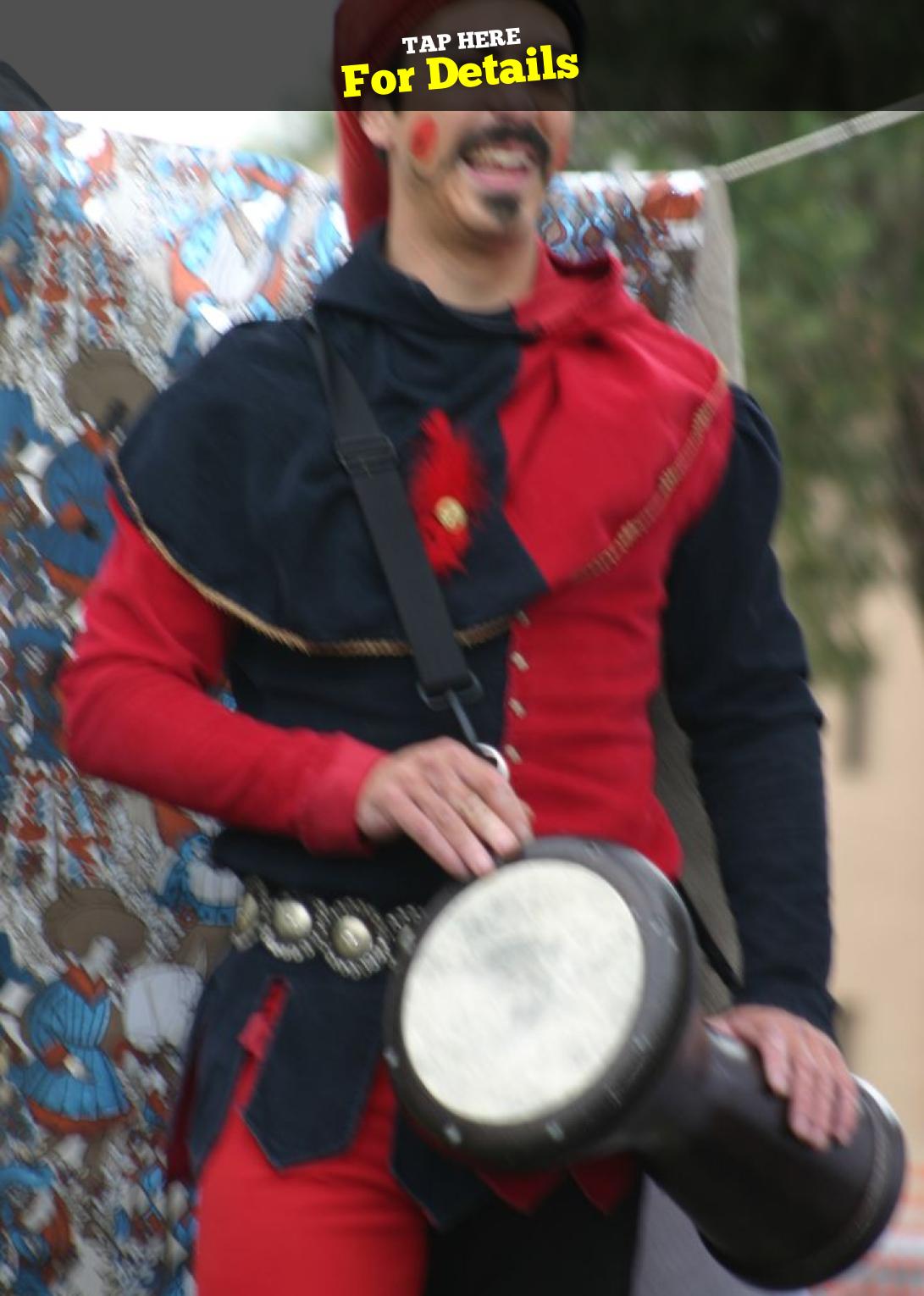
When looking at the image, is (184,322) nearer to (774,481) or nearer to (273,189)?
(273,189)

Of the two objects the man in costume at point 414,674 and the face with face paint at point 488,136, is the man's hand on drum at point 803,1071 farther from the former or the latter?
the face with face paint at point 488,136

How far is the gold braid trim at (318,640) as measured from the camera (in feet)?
7.05

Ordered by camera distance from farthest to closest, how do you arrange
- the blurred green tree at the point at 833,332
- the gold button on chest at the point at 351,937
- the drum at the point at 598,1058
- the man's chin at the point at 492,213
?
the blurred green tree at the point at 833,332
the man's chin at the point at 492,213
the gold button on chest at the point at 351,937
the drum at the point at 598,1058

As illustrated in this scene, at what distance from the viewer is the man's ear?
2.32 m

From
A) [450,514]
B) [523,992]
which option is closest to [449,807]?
[523,992]

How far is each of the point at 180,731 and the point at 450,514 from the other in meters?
0.30

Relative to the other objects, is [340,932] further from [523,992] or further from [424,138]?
[424,138]

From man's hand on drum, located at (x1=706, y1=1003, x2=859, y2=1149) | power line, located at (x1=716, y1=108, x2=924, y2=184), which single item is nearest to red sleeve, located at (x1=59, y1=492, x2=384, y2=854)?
man's hand on drum, located at (x1=706, y1=1003, x2=859, y2=1149)

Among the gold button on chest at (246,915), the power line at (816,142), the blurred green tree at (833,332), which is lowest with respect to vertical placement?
the blurred green tree at (833,332)

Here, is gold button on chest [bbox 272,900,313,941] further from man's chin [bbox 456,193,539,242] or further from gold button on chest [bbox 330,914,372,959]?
man's chin [bbox 456,193,539,242]

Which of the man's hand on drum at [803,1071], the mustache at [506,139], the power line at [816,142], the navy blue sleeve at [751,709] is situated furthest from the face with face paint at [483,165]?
the power line at [816,142]

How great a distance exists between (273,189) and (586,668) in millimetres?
1111

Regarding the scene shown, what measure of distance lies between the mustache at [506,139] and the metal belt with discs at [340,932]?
2.20 feet

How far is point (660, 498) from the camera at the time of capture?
2250mm
